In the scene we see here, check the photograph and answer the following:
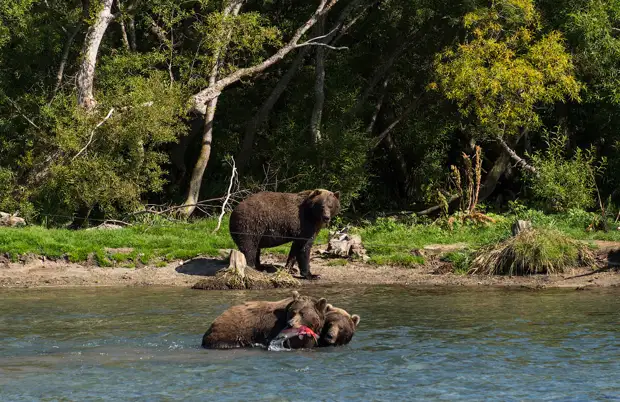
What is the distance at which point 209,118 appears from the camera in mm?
28234

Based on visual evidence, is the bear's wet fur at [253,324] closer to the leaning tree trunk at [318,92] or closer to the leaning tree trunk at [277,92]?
the leaning tree trunk at [318,92]

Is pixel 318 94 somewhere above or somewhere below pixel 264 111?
above

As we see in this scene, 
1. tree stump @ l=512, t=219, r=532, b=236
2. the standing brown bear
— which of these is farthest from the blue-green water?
tree stump @ l=512, t=219, r=532, b=236

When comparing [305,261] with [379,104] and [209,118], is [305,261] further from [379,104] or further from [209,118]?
[379,104]

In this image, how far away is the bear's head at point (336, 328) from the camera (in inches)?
460

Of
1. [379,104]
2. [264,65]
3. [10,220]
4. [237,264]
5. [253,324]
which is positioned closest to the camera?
[253,324]

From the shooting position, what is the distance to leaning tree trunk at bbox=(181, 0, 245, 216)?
2755cm

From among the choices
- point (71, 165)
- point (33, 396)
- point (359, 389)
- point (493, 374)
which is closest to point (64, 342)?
point (33, 396)

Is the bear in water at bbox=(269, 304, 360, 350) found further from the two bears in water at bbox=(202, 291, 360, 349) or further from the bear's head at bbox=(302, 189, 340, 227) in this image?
the bear's head at bbox=(302, 189, 340, 227)

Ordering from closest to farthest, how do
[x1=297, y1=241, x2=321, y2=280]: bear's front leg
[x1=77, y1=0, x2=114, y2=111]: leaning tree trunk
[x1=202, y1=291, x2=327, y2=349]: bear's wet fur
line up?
1. [x1=202, y1=291, x2=327, y2=349]: bear's wet fur
2. [x1=297, y1=241, x2=321, y2=280]: bear's front leg
3. [x1=77, y1=0, x2=114, y2=111]: leaning tree trunk

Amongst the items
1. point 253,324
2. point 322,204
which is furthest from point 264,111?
point 253,324

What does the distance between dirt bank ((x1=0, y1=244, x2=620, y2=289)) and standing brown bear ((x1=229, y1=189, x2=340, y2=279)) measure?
2.26 feet

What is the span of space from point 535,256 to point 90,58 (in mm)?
13245

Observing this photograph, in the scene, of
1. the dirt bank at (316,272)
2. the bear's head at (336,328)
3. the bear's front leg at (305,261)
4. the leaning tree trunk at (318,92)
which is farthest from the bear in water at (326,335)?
the leaning tree trunk at (318,92)
